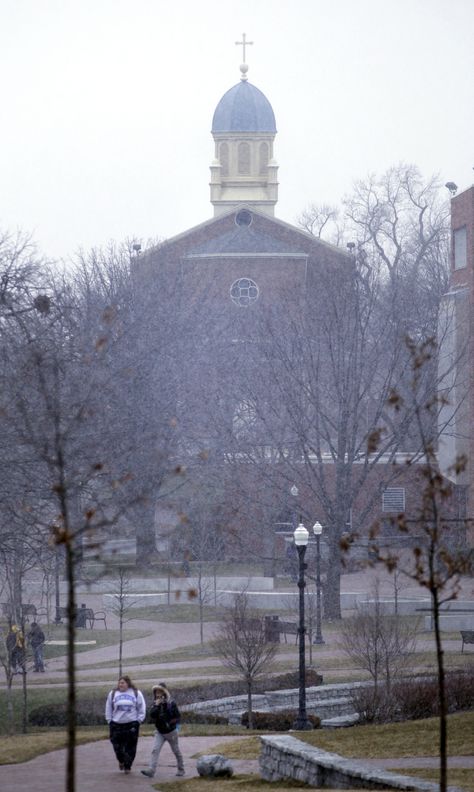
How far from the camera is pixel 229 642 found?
25.2m

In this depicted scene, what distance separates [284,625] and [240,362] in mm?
21977

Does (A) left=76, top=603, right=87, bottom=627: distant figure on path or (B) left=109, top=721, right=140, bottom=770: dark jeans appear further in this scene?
(A) left=76, top=603, right=87, bottom=627: distant figure on path

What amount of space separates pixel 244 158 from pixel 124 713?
76.2 m

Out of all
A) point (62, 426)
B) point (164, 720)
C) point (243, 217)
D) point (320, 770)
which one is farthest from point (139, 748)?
point (243, 217)

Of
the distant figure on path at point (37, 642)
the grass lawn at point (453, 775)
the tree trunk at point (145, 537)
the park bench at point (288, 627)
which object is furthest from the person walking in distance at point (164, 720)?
the tree trunk at point (145, 537)

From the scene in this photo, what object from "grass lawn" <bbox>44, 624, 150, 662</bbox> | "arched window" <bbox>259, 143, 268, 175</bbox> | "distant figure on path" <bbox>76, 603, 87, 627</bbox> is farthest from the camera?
"arched window" <bbox>259, 143, 268, 175</bbox>

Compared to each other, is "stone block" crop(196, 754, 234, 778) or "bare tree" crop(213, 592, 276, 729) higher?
"bare tree" crop(213, 592, 276, 729)

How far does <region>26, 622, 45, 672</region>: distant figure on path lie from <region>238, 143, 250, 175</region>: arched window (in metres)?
63.5

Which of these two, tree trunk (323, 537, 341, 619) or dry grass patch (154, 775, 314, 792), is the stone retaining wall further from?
tree trunk (323, 537, 341, 619)

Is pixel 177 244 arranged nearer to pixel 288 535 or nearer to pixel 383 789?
pixel 288 535

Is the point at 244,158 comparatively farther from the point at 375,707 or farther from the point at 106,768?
the point at 106,768

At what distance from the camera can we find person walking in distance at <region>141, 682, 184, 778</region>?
1648cm

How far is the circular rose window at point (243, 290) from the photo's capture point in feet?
218

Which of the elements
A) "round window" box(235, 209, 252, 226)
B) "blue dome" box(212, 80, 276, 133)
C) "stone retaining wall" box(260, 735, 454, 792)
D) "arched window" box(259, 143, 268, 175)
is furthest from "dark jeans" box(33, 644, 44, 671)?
"blue dome" box(212, 80, 276, 133)
